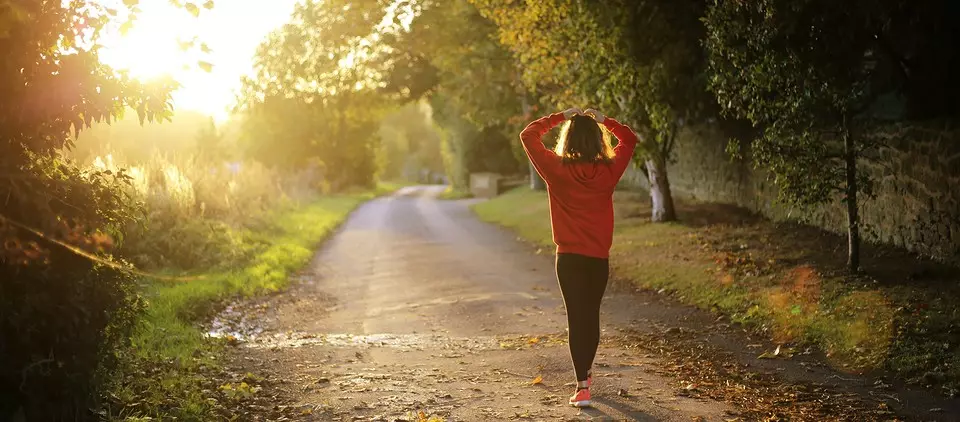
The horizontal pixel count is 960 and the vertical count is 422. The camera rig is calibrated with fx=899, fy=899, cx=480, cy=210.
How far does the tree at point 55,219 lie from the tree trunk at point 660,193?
54.1ft

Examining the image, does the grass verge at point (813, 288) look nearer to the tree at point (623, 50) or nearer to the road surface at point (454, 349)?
the road surface at point (454, 349)

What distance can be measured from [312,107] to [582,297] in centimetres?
4533

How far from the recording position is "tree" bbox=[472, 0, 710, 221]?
1752 centimetres

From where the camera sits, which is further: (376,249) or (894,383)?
(376,249)

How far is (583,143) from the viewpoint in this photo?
21.2ft

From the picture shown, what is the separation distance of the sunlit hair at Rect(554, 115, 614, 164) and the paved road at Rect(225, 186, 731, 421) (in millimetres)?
1811

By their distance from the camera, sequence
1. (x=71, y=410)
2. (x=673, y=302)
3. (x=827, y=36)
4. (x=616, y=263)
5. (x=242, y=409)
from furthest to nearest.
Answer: (x=616, y=263)
(x=673, y=302)
(x=827, y=36)
(x=242, y=409)
(x=71, y=410)

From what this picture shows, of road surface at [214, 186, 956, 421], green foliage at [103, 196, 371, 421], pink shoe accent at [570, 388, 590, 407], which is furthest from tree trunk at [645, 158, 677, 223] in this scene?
pink shoe accent at [570, 388, 590, 407]

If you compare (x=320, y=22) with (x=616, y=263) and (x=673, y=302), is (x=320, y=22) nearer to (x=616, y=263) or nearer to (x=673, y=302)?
(x=616, y=263)

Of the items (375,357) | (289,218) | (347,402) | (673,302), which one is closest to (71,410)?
(347,402)

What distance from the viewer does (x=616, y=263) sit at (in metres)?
16.2

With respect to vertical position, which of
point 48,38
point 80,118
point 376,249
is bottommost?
point 376,249

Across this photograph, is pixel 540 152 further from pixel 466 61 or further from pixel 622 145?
pixel 466 61

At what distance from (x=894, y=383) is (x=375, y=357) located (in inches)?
183
